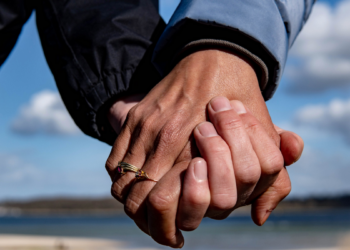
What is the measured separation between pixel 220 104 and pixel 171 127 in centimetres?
16

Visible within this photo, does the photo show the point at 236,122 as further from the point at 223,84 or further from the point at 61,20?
the point at 61,20

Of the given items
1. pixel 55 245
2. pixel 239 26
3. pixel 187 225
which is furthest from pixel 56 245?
pixel 239 26

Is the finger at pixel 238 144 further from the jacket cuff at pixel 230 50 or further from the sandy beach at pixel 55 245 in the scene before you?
the sandy beach at pixel 55 245

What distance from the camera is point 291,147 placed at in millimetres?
1055

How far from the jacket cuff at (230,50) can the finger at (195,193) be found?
1.26 ft

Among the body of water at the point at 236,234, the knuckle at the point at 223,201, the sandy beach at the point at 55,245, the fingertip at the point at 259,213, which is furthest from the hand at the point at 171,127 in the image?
the body of water at the point at 236,234

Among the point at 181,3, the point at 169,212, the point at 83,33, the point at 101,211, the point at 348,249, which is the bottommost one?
the point at 101,211

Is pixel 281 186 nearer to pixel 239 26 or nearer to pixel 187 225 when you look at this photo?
pixel 187 225

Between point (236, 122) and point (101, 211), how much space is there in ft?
338

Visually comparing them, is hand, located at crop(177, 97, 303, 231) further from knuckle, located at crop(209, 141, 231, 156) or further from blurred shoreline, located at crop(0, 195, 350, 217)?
blurred shoreline, located at crop(0, 195, 350, 217)

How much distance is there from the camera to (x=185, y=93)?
99 cm

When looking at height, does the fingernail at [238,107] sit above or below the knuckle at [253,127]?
above

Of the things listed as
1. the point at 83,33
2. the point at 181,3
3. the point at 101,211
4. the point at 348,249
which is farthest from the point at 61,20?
the point at 101,211

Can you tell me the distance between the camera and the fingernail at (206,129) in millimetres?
887
